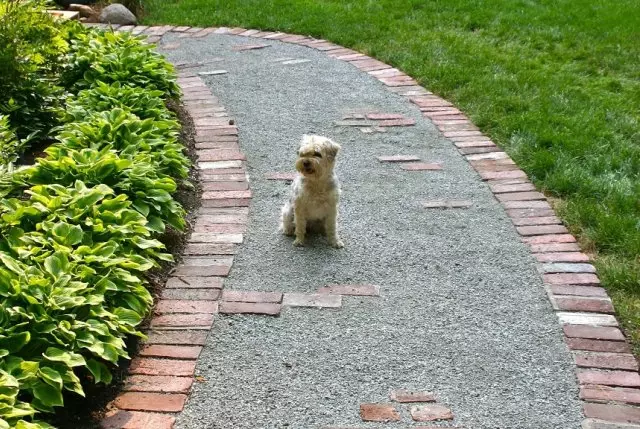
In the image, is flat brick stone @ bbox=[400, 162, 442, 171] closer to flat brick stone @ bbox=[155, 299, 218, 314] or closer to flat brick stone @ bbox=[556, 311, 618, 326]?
flat brick stone @ bbox=[556, 311, 618, 326]

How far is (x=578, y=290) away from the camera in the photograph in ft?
13.9

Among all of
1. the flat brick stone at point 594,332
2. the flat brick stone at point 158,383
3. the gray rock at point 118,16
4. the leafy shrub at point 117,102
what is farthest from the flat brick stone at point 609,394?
the gray rock at point 118,16

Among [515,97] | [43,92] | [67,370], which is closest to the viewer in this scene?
[67,370]

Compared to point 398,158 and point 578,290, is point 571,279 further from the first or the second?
point 398,158

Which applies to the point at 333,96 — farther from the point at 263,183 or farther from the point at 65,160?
the point at 65,160

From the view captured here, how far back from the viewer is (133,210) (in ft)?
14.0

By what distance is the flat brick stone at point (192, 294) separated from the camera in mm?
4113

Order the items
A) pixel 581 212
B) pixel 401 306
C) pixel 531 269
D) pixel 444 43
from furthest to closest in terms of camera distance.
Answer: pixel 444 43 → pixel 581 212 → pixel 531 269 → pixel 401 306

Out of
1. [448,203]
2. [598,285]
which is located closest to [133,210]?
[448,203]

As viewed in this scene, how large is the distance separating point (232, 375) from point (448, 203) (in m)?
2.37

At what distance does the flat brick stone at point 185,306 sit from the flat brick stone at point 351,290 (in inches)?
24.8

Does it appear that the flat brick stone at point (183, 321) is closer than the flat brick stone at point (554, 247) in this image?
Yes

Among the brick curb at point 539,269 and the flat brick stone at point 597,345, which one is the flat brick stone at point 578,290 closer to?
the brick curb at point 539,269

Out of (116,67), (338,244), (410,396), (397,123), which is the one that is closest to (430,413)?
(410,396)
